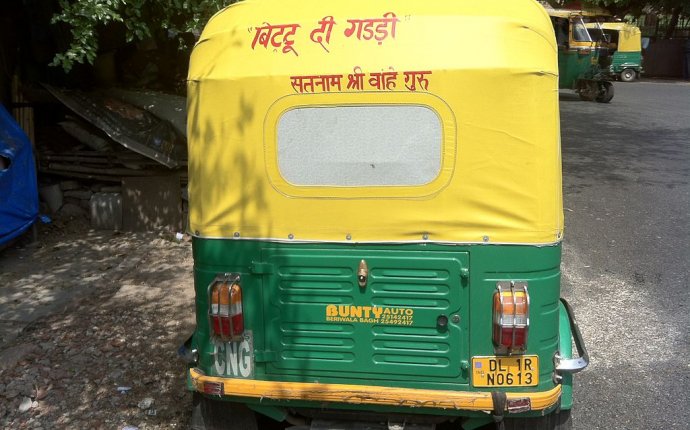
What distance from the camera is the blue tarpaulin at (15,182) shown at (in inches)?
263

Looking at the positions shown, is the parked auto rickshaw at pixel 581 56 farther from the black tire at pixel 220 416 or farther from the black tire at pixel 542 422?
the black tire at pixel 220 416

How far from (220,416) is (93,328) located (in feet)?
7.90

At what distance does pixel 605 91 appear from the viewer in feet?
63.2

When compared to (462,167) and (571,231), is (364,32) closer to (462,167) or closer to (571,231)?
(462,167)

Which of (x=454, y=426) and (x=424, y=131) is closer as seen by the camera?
(x=424, y=131)

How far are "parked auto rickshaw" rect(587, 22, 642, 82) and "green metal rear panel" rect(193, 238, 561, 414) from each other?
819 inches

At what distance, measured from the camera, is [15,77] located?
7.85m

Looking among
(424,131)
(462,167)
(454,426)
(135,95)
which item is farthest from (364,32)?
(135,95)

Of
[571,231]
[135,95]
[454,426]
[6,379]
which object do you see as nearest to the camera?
[454,426]

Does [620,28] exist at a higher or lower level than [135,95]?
higher

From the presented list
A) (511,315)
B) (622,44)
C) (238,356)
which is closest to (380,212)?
(511,315)

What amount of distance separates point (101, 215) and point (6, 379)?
3.66 meters

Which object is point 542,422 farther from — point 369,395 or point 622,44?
point 622,44

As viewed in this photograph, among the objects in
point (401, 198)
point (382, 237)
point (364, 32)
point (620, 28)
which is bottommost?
point (382, 237)
